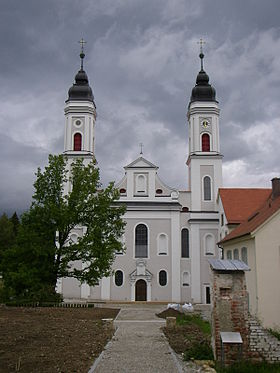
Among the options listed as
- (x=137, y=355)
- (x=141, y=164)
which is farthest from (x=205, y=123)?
(x=137, y=355)

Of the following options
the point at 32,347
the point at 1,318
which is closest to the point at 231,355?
the point at 32,347

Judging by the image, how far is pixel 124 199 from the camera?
40719 millimetres

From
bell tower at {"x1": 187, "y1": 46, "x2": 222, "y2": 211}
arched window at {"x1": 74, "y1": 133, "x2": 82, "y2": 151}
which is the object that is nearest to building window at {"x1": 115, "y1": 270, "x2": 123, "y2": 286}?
bell tower at {"x1": 187, "y1": 46, "x2": 222, "y2": 211}

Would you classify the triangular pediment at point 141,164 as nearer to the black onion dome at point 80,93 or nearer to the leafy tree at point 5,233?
the black onion dome at point 80,93

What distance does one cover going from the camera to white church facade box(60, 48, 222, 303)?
39.2m

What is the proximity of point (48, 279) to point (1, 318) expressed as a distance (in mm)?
7388

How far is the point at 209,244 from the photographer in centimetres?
4006

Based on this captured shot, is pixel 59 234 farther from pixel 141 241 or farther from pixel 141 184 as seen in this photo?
pixel 141 184

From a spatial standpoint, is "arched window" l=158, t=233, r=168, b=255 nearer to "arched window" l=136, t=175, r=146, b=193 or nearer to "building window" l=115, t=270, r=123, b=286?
"building window" l=115, t=270, r=123, b=286

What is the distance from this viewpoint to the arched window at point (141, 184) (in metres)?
41.0

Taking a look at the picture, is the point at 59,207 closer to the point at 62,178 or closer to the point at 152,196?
the point at 62,178

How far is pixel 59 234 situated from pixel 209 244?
58.9 ft

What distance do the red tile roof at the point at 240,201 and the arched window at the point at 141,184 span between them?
288 inches

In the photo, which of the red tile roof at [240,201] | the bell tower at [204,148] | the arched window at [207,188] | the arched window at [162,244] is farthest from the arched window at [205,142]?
the arched window at [162,244]
